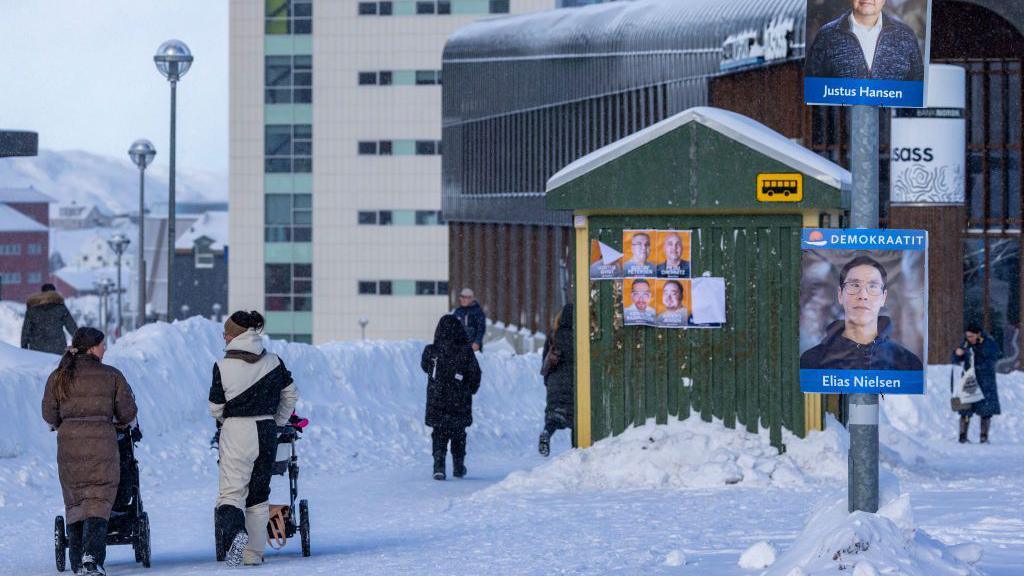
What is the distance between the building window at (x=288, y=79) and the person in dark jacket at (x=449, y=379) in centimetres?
6708

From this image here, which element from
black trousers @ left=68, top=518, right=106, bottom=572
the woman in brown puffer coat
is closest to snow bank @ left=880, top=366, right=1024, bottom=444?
the woman in brown puffer coat

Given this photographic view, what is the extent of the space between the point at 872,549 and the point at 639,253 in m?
7.25

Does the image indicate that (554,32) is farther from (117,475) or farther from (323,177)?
(117,475)

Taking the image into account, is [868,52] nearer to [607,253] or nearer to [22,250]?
[607,253]

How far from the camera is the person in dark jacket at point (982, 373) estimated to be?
75.3 ft

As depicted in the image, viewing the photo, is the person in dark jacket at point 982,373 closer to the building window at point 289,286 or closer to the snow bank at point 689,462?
the snow bank at point 689,462

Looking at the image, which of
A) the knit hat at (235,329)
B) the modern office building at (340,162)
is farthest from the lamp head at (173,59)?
the modern office building at (340,162)

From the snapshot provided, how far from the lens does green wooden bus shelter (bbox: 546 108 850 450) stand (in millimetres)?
15031

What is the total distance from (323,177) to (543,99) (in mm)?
32051

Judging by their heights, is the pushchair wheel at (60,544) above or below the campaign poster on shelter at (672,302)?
below

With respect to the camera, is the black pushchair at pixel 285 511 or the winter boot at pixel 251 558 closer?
the winter boot at pixel 251 558

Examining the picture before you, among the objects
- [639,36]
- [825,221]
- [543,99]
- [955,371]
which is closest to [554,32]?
[543,99]

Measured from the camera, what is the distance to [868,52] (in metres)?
8.59

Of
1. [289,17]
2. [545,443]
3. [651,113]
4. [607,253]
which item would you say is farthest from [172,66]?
[289,17]
